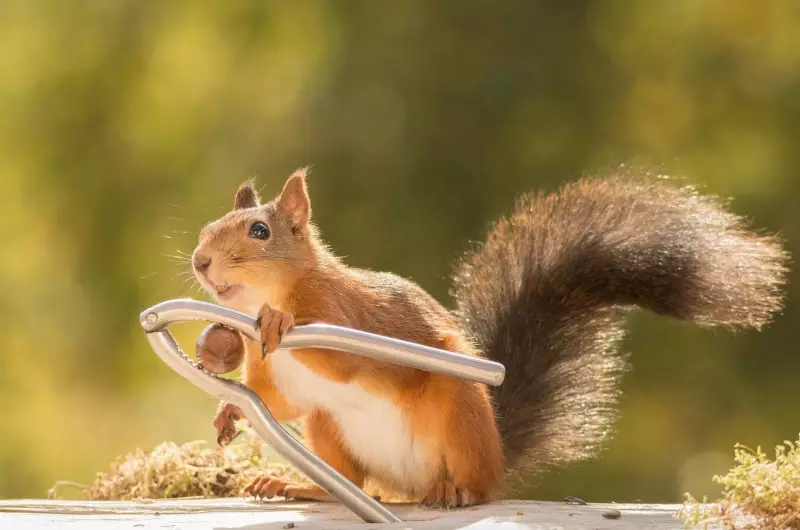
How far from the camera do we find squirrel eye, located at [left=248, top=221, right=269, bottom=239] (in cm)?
192

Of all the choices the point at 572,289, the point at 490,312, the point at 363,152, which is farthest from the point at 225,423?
the point at 363,152

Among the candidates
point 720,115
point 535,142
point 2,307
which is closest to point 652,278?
point 535,142

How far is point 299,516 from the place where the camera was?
1755 mm

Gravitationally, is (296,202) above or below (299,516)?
above

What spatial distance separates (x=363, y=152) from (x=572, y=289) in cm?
220

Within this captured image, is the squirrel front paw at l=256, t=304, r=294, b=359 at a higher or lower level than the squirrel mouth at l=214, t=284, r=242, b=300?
lower

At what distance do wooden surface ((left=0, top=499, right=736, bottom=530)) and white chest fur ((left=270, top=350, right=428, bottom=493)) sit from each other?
8 cm

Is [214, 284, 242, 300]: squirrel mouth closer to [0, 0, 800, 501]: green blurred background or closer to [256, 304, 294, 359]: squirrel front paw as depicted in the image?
[256, 304, 294, 359]: squirrel front paw

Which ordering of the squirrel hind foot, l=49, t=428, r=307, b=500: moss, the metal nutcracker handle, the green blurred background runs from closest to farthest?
the metal nutcracker handle → the squirrel hind foot → l=49, t=428, r=307, b=500: moss → the green blurred background

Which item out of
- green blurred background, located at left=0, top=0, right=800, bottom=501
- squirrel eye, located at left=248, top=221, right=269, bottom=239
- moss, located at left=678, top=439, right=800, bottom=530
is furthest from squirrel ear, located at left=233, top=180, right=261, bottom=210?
green blurred background, located at left=0, top=0, right=800, bottom=501

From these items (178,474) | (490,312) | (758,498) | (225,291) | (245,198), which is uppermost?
(245,198)

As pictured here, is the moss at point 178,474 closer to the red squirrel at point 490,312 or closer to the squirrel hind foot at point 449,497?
the red squirrel at point 490,312

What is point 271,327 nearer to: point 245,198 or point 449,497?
point 449,497

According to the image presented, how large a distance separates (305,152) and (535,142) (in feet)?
3.01
